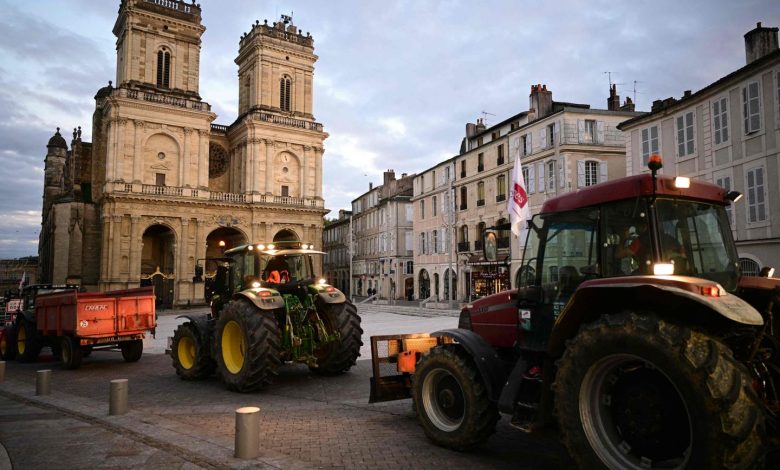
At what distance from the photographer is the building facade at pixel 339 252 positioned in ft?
224

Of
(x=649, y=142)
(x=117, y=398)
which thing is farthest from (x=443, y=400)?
(x=649, y=142)

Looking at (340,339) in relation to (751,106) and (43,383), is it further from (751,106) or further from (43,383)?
(751,106)

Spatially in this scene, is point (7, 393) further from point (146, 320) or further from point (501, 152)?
point (501, 152)

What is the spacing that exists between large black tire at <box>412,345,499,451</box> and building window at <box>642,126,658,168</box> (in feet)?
66.7

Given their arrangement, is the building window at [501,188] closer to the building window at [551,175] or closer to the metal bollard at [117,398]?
the building window at [551,175]

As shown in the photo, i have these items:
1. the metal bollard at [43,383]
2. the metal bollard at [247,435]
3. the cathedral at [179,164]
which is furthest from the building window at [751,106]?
the cathedral at [179,164]

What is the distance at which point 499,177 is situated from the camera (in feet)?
115

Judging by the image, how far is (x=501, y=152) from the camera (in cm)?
3475

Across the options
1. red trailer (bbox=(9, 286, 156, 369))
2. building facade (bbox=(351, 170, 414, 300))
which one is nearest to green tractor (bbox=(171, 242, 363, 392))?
red trailer (bbox=(9, 286, 156, 369))

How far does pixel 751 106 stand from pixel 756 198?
3.21 meters

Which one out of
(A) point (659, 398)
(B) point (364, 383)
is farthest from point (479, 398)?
(B) point (364, 383)

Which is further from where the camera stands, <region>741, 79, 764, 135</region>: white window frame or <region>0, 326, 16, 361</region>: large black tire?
<region>741, 79, 764, 135</region>: white window frame

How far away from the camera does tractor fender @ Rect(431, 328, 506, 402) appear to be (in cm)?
522

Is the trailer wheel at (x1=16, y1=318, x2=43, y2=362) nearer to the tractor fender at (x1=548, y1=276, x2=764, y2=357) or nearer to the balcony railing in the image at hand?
the tractor fender at (x1=548, y1=276, x2=764, y2=357)
